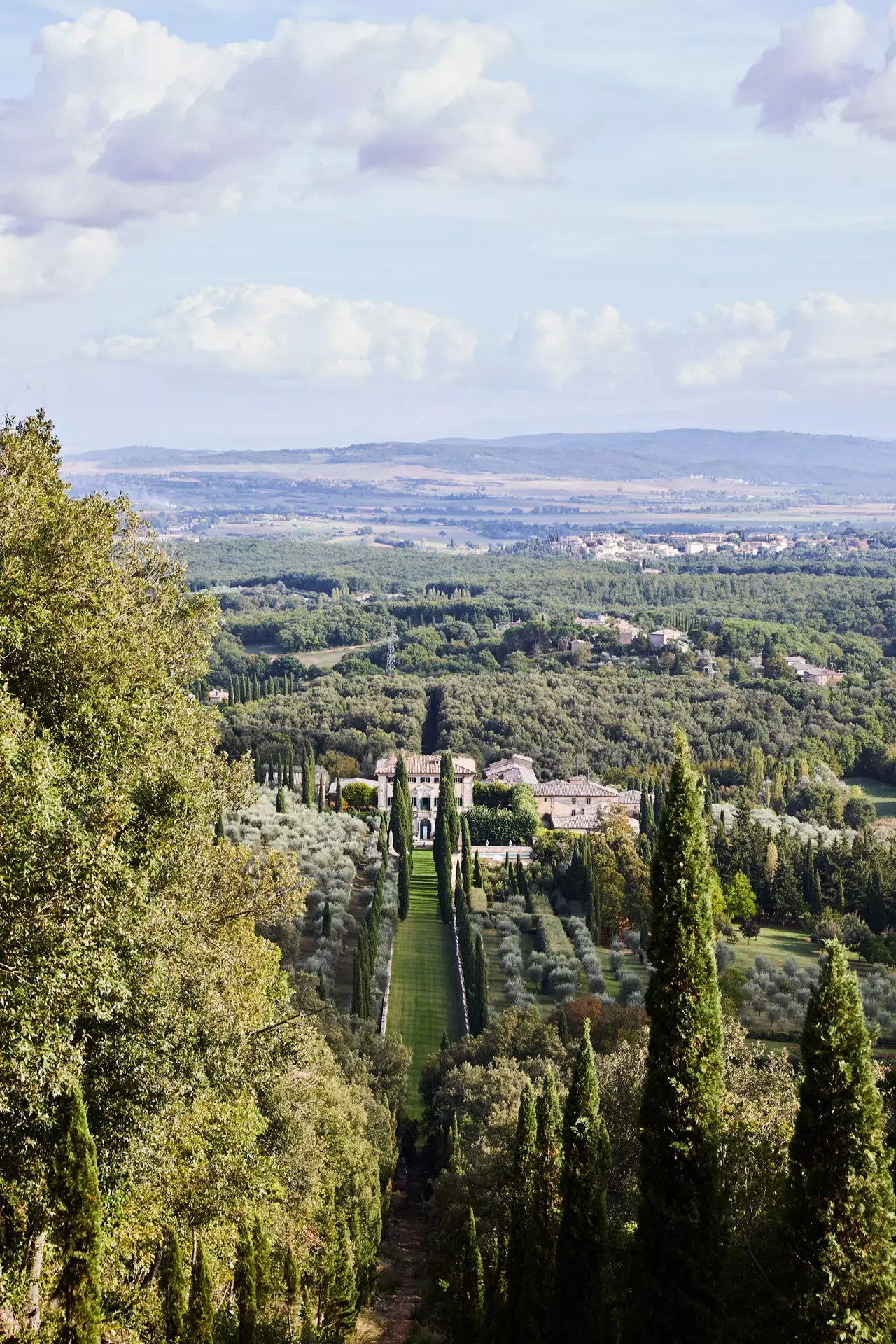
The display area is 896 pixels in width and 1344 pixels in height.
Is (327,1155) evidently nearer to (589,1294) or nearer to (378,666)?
(589,1294)

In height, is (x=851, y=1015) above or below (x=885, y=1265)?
above

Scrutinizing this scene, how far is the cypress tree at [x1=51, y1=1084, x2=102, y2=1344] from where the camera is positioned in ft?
30.3

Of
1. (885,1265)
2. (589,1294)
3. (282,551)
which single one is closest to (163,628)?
(589,1294)

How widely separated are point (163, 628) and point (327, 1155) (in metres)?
9.86

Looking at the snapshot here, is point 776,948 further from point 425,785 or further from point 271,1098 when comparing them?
point 271,1098

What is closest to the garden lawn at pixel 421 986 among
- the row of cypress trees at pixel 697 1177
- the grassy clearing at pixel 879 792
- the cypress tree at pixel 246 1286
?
the cypress tree at pixel 246 1286

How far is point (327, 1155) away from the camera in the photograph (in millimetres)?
20078

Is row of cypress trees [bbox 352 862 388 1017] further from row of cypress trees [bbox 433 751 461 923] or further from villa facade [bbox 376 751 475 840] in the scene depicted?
villa facade [bbox 376 751 475 840]

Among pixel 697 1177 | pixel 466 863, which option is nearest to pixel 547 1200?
pixel 697 1177

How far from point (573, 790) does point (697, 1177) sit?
174 feet

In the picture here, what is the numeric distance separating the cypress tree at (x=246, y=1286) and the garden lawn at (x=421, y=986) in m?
17.4

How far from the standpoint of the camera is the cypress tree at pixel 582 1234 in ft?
42.5

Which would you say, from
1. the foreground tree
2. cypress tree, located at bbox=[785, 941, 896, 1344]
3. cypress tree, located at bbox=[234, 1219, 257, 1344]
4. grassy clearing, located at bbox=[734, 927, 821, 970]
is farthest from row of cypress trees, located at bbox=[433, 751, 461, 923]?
cypress tree, located at bbox=[785, 941, 896, 1344]

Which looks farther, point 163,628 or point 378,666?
point 378,666
